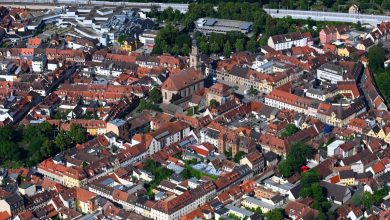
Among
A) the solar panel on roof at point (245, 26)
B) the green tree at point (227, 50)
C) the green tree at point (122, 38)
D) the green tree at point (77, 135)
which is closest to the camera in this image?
the green tree at point (77, 135)

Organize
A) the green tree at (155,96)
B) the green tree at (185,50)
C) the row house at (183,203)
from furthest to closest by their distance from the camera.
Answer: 1. the green tree at (185,50)
2. the green tree at (155,96)
3. the row house at (183,203)

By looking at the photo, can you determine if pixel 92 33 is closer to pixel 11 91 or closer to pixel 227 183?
pixel 11 91

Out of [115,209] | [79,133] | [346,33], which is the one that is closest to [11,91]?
[79,133]

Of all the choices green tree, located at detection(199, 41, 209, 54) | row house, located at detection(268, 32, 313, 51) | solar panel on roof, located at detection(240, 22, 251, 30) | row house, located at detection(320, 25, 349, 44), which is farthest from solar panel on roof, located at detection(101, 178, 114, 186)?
solar panel on roof, located at detection(240, 22, 251, 30)

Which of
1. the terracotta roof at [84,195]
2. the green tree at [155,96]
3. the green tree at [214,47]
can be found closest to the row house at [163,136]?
the green tree at [155,96]

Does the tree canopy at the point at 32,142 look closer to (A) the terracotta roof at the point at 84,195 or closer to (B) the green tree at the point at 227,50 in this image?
(A) the terracotta roof at the point at 84,195
